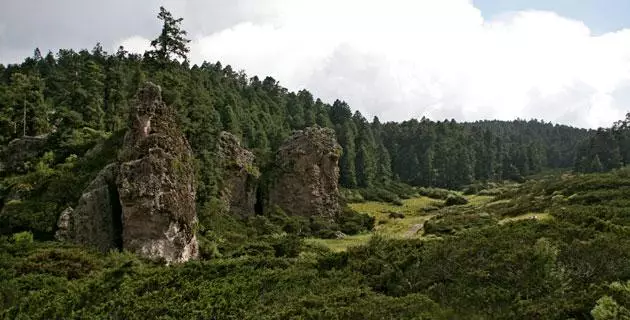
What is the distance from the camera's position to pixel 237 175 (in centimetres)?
6162

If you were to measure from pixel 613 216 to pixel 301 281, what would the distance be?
20.0m

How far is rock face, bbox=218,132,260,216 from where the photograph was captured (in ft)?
198

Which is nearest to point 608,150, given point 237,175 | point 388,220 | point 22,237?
point 388,220

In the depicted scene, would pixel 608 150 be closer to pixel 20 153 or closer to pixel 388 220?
pixel 388 220

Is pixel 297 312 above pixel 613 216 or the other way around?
the other way around

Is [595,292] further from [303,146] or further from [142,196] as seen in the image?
[303,146]

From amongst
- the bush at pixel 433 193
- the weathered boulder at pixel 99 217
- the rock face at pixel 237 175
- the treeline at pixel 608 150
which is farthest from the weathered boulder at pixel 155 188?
the treeline at pixel 608 150

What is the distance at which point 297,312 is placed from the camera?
19.4m

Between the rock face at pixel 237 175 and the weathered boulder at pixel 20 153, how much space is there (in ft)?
55.3

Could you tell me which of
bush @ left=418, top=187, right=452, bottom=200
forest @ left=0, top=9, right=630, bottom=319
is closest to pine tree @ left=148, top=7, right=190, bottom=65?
forest @ left=0, top=9, right=630, bottom=319

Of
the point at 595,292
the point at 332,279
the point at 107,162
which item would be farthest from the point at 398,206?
the point at 595,292

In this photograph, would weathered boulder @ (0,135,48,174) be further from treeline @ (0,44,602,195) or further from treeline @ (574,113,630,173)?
treeline @ (574,113,630,173)

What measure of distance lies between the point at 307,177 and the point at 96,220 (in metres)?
33.4

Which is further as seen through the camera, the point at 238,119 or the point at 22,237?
the point at 238,119
